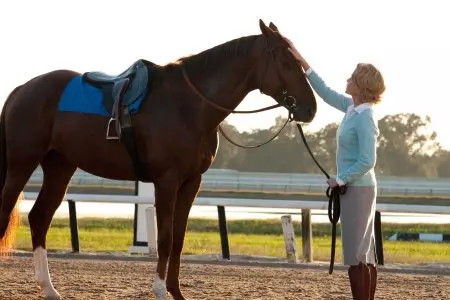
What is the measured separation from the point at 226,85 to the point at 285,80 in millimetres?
476

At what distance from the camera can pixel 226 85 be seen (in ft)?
25.0

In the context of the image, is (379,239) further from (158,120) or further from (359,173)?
(359,173)

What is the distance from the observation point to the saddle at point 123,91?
767cm

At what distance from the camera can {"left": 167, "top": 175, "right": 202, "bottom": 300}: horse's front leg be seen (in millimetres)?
7633

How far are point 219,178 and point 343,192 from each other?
37632 mm

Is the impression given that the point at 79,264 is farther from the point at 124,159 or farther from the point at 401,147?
the point at 401,147

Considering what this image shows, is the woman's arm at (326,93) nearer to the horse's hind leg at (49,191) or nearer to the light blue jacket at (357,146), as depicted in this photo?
the light blue jacket at (357,146)

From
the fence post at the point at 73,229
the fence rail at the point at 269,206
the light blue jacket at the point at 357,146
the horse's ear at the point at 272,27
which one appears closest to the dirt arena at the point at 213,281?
the fence rail at the point at 269,206

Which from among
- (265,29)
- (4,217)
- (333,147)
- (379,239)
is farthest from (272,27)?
(333,147)

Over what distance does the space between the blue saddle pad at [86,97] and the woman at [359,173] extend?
6.41 feet

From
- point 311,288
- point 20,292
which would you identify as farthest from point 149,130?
point 311,288

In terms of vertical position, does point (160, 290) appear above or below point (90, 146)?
below

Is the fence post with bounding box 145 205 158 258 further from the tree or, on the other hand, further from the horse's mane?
the tree

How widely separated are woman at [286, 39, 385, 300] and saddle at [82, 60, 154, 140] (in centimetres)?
190
